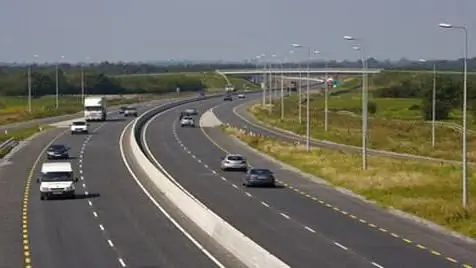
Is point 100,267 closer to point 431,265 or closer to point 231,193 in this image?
point 431,265

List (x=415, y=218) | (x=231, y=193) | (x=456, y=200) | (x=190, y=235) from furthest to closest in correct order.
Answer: (x=231, y=193) → (x=456, y=200) → (x=415, y=218) → (x=190, y=235)

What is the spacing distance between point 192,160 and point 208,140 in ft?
74.6

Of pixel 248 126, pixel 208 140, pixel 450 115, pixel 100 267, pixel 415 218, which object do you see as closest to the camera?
pixel 100 267

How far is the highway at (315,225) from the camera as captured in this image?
35.9 metres

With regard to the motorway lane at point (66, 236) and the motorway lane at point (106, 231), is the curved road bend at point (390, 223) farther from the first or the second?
the motorway lane at point (66, 236)

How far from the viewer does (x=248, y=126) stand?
437ft

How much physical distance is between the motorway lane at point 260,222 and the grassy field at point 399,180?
6.51 meters

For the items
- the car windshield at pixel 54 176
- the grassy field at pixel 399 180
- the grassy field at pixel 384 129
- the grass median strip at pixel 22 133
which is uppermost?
the car windshield at pixel 54 176

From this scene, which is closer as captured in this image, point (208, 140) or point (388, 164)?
point (388, 164)

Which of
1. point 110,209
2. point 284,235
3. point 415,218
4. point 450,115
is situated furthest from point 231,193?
point 450,115

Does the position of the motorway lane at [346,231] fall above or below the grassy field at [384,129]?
above

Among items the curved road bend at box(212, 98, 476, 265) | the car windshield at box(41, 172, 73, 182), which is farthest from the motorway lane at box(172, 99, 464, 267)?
the car windshield at box(41, 172, 73, 182)

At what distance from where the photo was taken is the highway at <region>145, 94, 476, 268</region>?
3591 cm

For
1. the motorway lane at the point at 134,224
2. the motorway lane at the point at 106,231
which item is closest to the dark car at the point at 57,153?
the motorway lane at the point at 134,224
